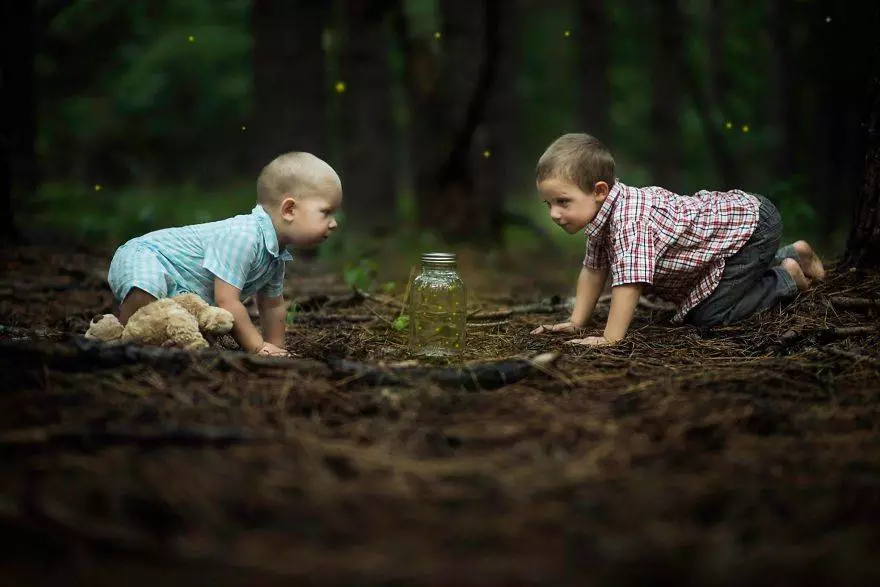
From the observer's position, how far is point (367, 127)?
996 centimetres

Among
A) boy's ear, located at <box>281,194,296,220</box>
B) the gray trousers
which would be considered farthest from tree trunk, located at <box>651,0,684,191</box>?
boy's ear, located at <box>281,194,296,220</box>

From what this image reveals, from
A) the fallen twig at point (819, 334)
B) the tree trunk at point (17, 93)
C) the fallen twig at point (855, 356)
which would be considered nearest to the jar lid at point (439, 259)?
the fallen twig at point (819, 334)

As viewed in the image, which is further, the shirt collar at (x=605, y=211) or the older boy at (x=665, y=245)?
the shirt collar at (x=605, y=211)

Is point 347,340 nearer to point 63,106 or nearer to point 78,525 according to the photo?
point 78,525

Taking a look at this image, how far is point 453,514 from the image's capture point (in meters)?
1.60

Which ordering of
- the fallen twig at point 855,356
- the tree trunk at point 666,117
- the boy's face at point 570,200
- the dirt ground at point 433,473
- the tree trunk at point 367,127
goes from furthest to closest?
1. the tree trunk at point 666,117
2. the tree trunk at point 367,127
3. the boy's face at point 570,200
4. the fallen twig at point 855,356
5. the dirt ground at point 433,473

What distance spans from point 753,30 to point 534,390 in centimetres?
1490

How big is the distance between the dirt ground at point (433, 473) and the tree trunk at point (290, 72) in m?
6.06

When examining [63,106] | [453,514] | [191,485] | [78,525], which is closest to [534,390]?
[453,514]

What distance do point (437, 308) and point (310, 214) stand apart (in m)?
0.88

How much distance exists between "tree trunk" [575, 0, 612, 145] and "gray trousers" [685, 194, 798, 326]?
429 inches

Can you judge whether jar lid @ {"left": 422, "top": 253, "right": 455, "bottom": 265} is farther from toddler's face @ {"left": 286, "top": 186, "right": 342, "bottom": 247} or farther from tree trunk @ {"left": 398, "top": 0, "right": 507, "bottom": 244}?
tree trunk @ {"left": 398, "top": 0, "right": 507, "bottom": 244}

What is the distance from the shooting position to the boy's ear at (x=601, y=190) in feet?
12.5

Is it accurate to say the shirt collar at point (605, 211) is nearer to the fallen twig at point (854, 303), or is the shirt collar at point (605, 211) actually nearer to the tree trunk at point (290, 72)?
the fallen twig at point (854, 303)
